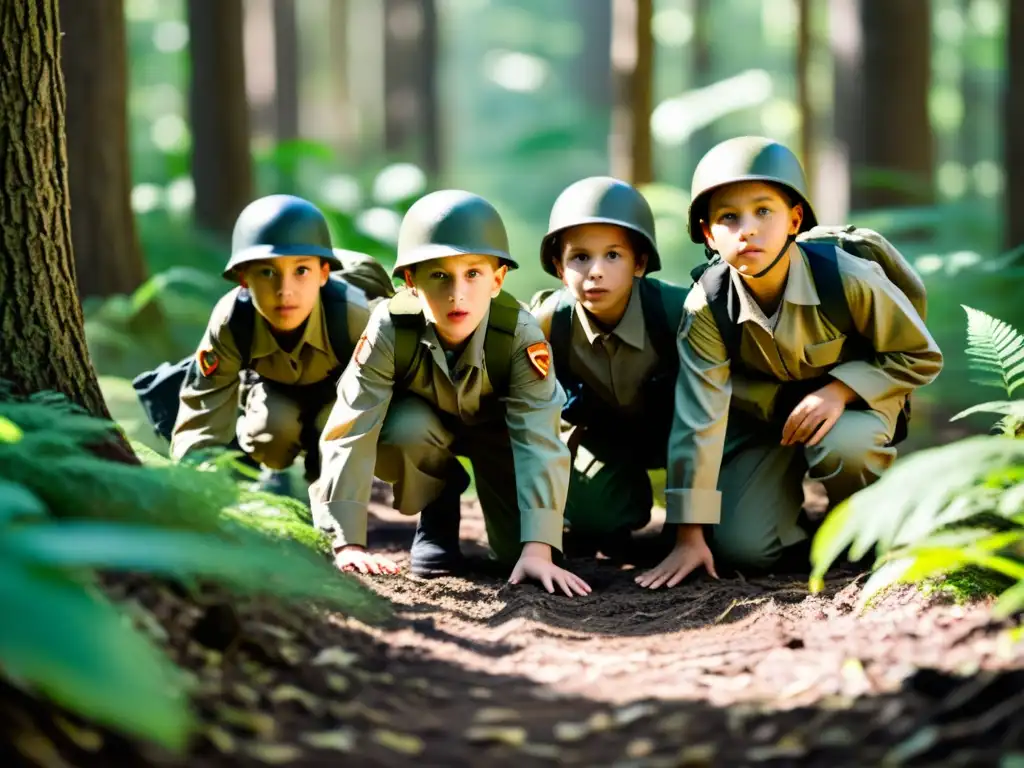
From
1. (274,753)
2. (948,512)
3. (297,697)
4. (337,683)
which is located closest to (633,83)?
(948,512)

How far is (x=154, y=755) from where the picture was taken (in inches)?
90.2

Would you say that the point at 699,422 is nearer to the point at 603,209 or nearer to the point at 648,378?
the point at 648,378

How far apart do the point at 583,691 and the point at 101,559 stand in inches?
58.0

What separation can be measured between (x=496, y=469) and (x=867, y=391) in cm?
156

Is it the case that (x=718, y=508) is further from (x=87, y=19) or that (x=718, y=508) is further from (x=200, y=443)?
(x=87, y=19)

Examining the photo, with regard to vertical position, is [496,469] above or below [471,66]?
below

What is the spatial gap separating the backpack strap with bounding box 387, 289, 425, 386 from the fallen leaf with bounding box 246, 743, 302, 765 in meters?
2.16

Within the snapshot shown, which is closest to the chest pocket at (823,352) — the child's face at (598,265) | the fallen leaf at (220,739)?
the child's face at (598,265)

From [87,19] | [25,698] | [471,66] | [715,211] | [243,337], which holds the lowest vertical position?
[25,698]

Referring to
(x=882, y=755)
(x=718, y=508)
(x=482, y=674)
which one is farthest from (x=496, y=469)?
(x=882, y=755)

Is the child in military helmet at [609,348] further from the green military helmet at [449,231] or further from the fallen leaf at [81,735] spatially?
the fallen leaf at [81,735]

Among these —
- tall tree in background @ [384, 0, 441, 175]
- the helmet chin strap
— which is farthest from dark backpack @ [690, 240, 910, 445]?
tall tree in background @ [384, 0, 441, 175]

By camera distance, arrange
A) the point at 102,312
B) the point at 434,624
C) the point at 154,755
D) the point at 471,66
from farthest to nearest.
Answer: the point at 471,66 → the point at 102,312 → the point at 434,624 → the point at 154,755

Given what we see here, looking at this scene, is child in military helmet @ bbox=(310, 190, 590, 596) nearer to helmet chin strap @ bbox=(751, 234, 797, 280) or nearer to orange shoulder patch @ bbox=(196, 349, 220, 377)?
orange shoulder patch @ bbox=(196, 349, 220, 377)
